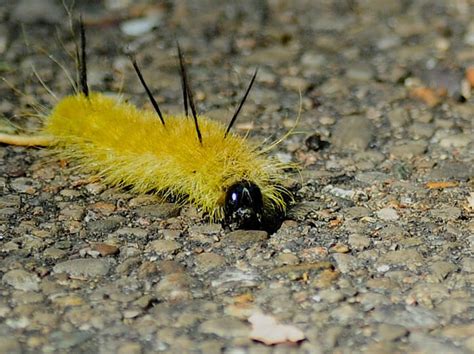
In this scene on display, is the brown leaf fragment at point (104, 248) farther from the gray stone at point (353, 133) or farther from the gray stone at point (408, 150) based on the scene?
the gray stone at point (408, 150)

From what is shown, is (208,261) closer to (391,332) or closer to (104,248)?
(104,248)

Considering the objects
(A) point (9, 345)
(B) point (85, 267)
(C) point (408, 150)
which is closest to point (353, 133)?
(C) point (408, 150)

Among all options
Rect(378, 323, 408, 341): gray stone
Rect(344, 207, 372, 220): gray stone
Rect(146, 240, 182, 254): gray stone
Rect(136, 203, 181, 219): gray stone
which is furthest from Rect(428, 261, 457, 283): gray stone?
Rect(136, 203, 181, 219): gray stone

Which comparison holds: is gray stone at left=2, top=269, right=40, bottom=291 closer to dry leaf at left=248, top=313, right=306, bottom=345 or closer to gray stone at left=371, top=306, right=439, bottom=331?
dry leaf at left=248, top=313, right=306, bottom=345

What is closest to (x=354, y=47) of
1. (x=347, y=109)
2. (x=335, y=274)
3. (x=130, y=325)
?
(x=347, y=109)

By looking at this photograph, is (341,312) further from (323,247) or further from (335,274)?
(323,247)
